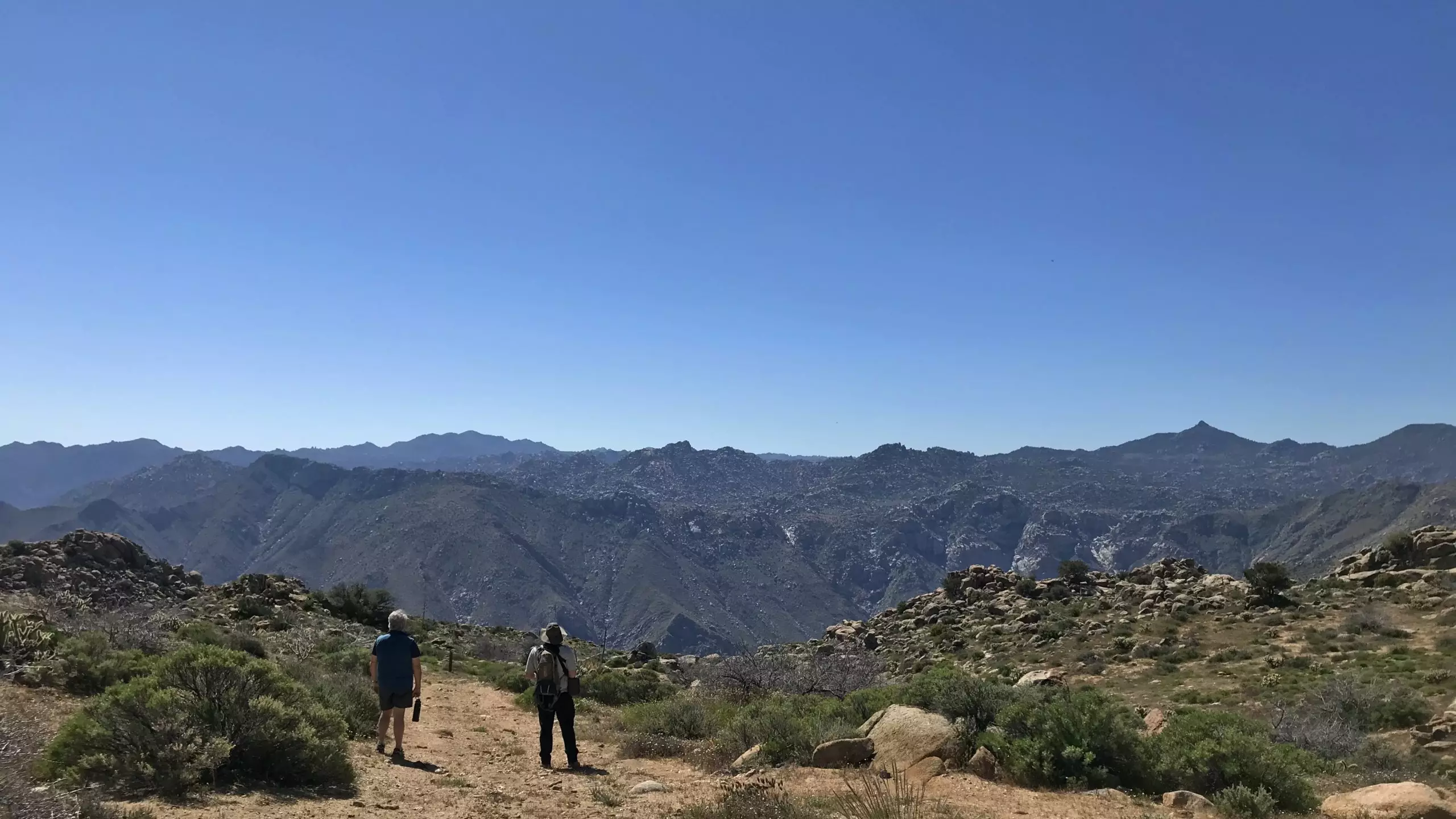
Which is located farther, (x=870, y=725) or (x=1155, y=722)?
(x=1155, y=722)

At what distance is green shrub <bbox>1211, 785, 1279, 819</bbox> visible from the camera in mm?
8242

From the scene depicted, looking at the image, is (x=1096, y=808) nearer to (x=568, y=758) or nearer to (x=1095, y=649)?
(x=568, y=758)

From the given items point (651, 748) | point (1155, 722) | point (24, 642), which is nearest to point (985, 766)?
point (651, 748)

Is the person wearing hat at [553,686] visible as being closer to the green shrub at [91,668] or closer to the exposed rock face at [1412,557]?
the green shrub at [91,668]

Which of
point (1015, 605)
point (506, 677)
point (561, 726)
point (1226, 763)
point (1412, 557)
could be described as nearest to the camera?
point (1226, 763)

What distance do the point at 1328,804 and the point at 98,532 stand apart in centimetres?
4123

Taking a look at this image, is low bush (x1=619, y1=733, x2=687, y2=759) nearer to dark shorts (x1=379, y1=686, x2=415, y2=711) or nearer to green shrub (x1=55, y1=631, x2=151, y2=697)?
dark shorts (x1=379, y1=686, x2=415, y2=711)

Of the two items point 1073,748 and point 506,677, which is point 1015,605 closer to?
point 506,677

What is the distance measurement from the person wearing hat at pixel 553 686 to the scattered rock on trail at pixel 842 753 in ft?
11.1

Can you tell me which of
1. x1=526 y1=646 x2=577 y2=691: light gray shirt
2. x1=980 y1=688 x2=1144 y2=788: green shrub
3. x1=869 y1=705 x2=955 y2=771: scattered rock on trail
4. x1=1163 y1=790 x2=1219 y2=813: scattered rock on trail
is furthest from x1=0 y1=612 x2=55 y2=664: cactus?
x1=1163 y1=790 x2=1219 y2=813: scattered rock on trail

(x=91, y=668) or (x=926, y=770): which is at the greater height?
(x=91, y=668)

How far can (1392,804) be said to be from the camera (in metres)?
8.30

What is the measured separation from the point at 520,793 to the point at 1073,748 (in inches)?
264

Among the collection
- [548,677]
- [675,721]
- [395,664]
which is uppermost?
[395,664]
